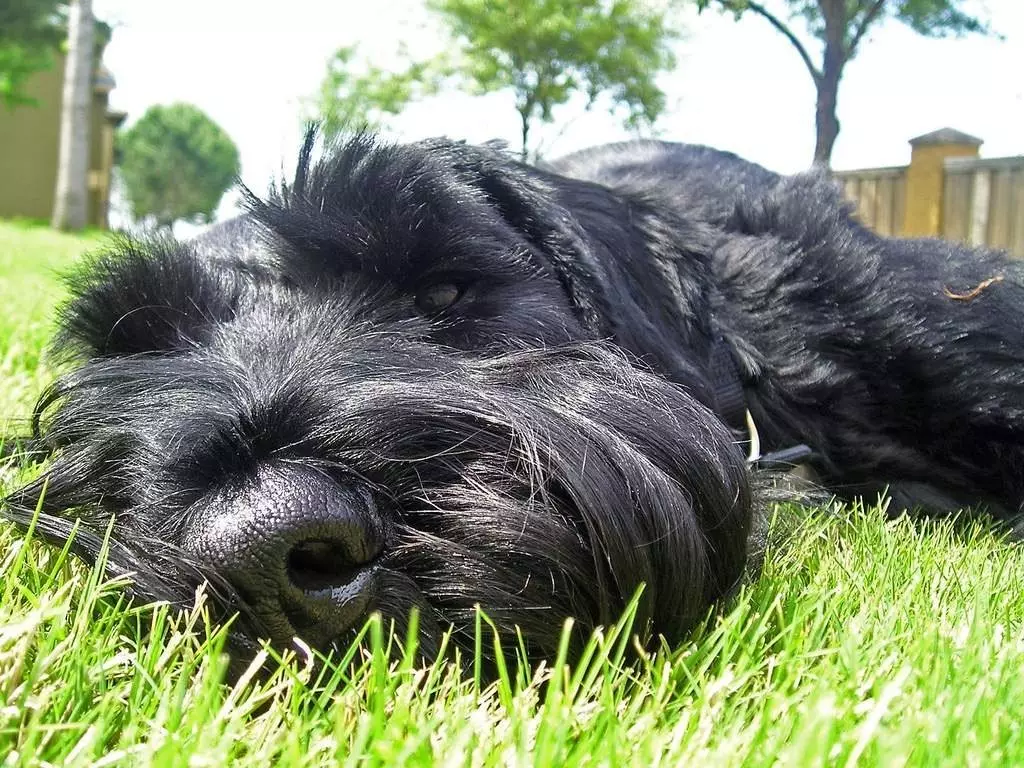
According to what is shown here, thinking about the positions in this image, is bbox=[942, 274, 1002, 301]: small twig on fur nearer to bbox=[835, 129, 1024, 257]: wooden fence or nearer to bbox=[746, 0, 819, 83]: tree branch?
bbox=[835, 129, 1024, 257]: wooden fence

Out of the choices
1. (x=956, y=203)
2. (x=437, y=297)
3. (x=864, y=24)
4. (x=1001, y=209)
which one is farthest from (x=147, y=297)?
(x=864, y=24)

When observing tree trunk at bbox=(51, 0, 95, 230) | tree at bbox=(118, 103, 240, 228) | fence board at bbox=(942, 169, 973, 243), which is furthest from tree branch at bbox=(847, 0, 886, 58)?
tree at bbox=(118, 103, 240, 228)

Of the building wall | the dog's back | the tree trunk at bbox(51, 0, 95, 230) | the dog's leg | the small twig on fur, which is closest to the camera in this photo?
the dog's leg

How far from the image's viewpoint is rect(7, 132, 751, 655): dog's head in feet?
4.48

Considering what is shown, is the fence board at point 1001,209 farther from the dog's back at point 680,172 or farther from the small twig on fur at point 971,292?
the small twig on fur at point 971,292

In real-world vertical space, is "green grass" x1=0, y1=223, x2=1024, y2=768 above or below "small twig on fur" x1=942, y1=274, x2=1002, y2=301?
below

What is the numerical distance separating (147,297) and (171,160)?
75.6 m

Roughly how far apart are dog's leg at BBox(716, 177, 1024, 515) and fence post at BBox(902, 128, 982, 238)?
28.6ft

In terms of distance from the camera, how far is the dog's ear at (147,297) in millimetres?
2115

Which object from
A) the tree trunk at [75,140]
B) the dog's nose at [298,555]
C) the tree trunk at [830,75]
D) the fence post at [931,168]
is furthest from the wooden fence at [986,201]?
the tree trunk at [75,140]

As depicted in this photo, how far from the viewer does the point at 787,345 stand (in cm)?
271

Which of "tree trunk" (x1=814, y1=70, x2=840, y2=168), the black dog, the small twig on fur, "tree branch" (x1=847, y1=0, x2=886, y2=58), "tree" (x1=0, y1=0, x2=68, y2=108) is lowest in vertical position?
the black dog

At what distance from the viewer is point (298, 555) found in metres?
1.31

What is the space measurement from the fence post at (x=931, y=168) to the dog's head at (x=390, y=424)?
384 inches
